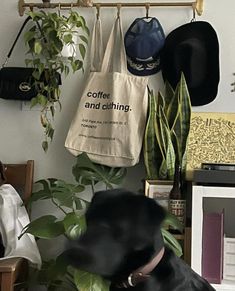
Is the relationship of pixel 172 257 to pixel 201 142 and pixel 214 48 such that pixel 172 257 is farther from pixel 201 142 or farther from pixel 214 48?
pixel 214 48

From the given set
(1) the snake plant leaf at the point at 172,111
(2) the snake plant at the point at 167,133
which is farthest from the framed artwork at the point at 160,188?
(1) the snake plant leaf at the point at 172,111

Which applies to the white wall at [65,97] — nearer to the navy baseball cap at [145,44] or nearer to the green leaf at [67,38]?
the navy baseball cap at [145,44]

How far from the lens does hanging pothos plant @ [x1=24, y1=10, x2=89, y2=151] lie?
2678 mm

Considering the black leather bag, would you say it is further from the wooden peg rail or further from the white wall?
the wooden peg rail

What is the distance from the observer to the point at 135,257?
4.91 feet

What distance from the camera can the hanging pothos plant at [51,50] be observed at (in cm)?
268

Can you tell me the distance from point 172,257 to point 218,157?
1161 millimetres

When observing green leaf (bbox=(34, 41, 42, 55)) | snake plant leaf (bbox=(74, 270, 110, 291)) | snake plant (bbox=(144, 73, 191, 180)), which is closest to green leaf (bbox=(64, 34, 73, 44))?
green leaf (bbox=(34, 41, 42, 55))

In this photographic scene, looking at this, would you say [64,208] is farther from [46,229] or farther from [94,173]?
[46,229]

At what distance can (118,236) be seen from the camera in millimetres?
1468

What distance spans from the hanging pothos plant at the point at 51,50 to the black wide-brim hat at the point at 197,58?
45cm

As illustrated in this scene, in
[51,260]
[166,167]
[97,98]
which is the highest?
[97,98]

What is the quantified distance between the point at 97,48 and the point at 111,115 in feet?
1.15

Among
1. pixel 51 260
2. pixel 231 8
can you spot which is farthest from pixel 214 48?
pixel 51 260
